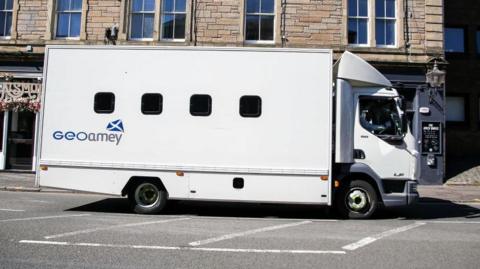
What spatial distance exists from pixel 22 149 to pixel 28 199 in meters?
7.26

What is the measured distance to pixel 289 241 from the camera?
6.92 metres

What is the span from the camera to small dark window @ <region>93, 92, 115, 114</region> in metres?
9.43

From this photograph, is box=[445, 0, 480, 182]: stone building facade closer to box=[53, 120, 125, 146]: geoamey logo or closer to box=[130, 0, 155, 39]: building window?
box=[130, 0, 155, 39]: building window

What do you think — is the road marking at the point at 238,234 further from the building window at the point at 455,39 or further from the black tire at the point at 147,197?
the building window at the point at 455,39

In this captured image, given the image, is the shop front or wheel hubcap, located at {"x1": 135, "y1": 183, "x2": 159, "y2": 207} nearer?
wheel hubcap, located at {"x1": 135, "y1": 183, "x2": 159, "y2": 207}

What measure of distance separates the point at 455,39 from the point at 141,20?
15857 mm

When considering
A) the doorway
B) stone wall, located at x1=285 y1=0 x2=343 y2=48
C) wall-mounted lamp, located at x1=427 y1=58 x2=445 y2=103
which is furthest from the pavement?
stone wall, located at x1=285 y1=0 x2=343 y2=48

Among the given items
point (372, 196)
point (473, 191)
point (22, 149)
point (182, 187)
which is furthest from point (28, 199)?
point (473, 191)

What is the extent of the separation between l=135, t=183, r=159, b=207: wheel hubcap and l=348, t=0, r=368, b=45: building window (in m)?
11.4

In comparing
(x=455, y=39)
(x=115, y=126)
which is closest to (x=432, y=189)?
(x=455, y=39)

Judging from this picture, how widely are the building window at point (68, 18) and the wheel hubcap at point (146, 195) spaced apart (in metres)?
11.2

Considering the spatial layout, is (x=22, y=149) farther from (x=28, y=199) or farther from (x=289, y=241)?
(x=289, y=241)

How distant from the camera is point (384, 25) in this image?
1802 centimetres

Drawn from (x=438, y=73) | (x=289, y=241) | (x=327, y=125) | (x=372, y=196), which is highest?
(x=438, y=73)
